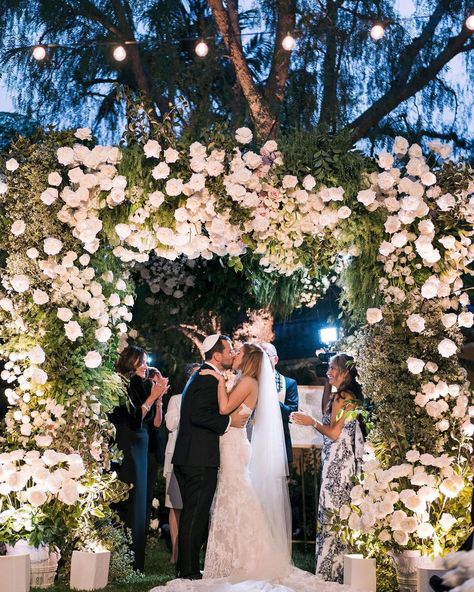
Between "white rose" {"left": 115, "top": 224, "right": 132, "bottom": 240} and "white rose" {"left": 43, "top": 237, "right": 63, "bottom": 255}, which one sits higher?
"white rose" {"left": 115, "top": 224, "right": 132, "bottom": 240}

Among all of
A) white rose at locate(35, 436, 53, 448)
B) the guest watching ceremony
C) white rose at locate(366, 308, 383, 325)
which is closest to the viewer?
white rose at locate(35, 436, 53, 448)

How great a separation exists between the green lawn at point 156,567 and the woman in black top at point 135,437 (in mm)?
329

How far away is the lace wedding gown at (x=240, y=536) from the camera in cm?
703

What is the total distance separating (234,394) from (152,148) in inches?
78.6

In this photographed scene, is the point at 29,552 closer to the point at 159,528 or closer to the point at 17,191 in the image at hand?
the point at 17,191

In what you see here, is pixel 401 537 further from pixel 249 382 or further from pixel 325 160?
pixel 325 160

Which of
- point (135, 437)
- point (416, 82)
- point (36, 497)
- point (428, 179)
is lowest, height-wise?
point (36, 497)

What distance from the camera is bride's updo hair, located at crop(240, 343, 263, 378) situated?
7.45 metres

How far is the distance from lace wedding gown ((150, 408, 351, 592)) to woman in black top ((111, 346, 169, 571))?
0.94 m

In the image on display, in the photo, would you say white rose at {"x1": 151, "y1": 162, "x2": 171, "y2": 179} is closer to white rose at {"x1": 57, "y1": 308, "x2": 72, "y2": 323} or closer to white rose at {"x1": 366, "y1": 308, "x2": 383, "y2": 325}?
white rose at {"x1": 57, "y1": 308, "x2": 72, "y2": 323}

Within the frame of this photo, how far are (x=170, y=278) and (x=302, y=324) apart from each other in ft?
33.5

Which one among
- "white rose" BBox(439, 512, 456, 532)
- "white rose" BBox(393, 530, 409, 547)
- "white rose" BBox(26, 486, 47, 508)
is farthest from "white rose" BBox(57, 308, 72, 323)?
"white rose" BBox(439, 512, 456, 532)

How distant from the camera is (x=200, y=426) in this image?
7250 mm

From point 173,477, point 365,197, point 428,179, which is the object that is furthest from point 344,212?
point 173,477
